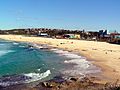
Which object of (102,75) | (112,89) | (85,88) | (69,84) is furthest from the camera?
(102,75)

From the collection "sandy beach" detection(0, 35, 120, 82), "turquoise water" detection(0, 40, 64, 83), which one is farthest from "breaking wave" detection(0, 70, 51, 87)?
"sandy beach" detection(0, 35, 120, 82)

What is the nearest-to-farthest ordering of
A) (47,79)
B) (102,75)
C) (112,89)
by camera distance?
(112,89), (47,79), (102,75)

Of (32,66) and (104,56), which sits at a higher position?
(32,66)

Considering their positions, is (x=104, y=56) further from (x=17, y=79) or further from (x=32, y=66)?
(x=17, y=79)

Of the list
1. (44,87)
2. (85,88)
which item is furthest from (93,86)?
(44,87)

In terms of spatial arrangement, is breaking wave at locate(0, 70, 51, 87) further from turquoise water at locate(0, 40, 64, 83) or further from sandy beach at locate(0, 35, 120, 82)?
sandy beach at locate(0, 35, 120, 82)

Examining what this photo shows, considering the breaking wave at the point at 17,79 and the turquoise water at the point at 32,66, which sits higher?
the breaking wave at the point at 17,79

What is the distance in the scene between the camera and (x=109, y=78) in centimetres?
2666

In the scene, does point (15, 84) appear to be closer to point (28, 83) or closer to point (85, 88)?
point (28, 83)

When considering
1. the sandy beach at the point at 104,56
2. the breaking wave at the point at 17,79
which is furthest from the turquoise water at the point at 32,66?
the sandy beach at the point at 104,56

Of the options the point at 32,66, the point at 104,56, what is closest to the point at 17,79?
the point at 32,66

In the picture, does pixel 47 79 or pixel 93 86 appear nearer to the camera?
pixel 93 86

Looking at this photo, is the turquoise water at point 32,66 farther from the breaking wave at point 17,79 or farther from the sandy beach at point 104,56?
the sandy beach at point 104,56

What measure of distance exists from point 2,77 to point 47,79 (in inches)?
159
